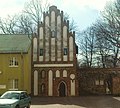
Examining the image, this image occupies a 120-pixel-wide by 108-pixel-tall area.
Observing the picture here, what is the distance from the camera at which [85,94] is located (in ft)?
161

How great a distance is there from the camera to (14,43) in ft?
156

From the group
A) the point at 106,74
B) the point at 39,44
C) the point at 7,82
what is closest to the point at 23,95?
the point at 7,82

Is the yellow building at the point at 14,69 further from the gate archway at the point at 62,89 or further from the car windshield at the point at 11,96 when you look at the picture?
the car windshield at the point at 11,96

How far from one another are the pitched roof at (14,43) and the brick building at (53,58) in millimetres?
1764

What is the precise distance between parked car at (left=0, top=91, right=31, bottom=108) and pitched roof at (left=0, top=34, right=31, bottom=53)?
18445 millimetres

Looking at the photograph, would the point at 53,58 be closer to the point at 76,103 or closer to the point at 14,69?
the point at 14,69

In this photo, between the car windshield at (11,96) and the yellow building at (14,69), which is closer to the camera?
the car windshield at (11,96)

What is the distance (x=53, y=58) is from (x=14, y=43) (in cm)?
585

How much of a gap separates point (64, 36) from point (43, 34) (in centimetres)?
298

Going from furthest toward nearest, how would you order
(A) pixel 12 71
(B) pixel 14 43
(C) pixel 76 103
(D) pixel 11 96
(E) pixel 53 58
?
(B) pixel 14 43 → (E) pixel 53 58 → (A) pixel 12 71 → (C) pixel 76 103 → (D) pixel 11 96

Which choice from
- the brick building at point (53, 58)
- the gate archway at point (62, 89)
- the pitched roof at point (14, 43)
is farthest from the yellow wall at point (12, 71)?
the gate archway at point (62, 89)

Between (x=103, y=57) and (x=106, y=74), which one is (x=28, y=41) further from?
(x=103, y=57)

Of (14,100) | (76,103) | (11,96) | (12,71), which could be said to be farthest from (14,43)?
(14,100)

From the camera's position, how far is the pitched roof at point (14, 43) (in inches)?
1773
